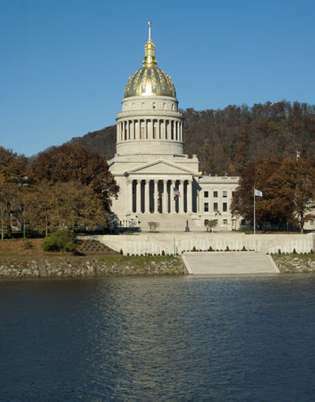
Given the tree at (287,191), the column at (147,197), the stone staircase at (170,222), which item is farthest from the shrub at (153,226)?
the tree at (287,191)

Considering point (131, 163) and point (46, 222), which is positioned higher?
point (131, 163)

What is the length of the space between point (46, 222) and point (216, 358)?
2068 inches

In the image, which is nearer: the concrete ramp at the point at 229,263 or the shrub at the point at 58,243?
the concrete ramp at the point at 229,263

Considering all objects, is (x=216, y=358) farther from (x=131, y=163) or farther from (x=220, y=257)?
(x=131, y=163)

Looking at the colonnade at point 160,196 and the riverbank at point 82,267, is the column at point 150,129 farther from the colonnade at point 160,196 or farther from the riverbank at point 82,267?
the riverbank at point 82,267

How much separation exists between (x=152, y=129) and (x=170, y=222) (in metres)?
23.5

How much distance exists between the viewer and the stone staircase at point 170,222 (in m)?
126

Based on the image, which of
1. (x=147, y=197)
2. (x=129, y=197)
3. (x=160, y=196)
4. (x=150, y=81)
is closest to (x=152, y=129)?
(x=150, y=81)

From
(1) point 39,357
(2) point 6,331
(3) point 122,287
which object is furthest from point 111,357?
(3) point 122,287

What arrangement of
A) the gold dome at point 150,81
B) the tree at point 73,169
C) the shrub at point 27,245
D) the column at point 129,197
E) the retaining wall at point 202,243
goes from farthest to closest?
the gold dome at point 150,81, the column at point 129,197, the tree at point 73,169, the retaining wall at point 202,243, the shrub at point 27,245

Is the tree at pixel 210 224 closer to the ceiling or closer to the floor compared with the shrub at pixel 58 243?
closer to the ceiling

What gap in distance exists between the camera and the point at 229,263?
8462 centimetres

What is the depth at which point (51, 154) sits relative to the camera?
106812mm

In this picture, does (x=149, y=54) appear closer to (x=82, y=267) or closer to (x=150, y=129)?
(x=150, y=129)
